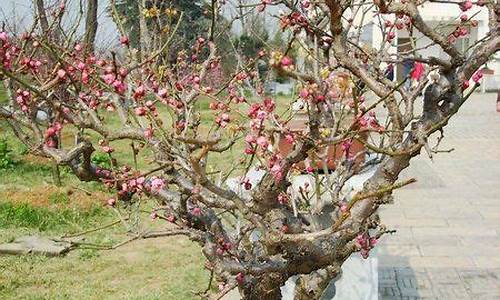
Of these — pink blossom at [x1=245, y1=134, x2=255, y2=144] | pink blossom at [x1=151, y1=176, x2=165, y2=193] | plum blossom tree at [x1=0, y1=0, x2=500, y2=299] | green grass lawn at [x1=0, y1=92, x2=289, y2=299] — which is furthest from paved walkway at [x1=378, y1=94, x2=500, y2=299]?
pink blossom at [x1=245, y1=134, x2=255, y2=144]

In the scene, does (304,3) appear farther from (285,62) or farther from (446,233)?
(446,233)

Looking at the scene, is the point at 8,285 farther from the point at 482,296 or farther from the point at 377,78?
the point at 377,78

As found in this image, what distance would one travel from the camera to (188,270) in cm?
720

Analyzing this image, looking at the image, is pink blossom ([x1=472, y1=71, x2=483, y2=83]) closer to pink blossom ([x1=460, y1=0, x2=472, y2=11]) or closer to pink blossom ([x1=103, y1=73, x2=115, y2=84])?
pink blossom ([x1=460, y1=0, x2=472, y2=11])

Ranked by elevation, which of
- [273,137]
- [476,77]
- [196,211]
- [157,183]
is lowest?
[196,211]

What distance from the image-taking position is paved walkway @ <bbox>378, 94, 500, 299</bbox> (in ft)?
21.3

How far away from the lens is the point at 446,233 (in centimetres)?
828

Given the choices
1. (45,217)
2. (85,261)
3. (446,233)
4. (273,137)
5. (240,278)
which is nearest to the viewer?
(273,137)

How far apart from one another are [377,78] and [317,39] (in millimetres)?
317

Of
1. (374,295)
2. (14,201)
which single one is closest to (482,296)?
(374,295)

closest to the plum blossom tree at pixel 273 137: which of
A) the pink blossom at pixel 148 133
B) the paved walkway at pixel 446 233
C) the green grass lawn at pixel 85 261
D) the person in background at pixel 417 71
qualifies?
the pink blossom at pixel 148 133

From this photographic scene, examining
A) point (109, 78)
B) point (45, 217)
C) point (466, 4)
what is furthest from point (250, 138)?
point (45, 217)

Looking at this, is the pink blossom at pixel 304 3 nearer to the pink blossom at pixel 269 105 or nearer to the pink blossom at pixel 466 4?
the pink blossom at pixel 269 105

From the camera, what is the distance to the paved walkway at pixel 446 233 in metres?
6.50
